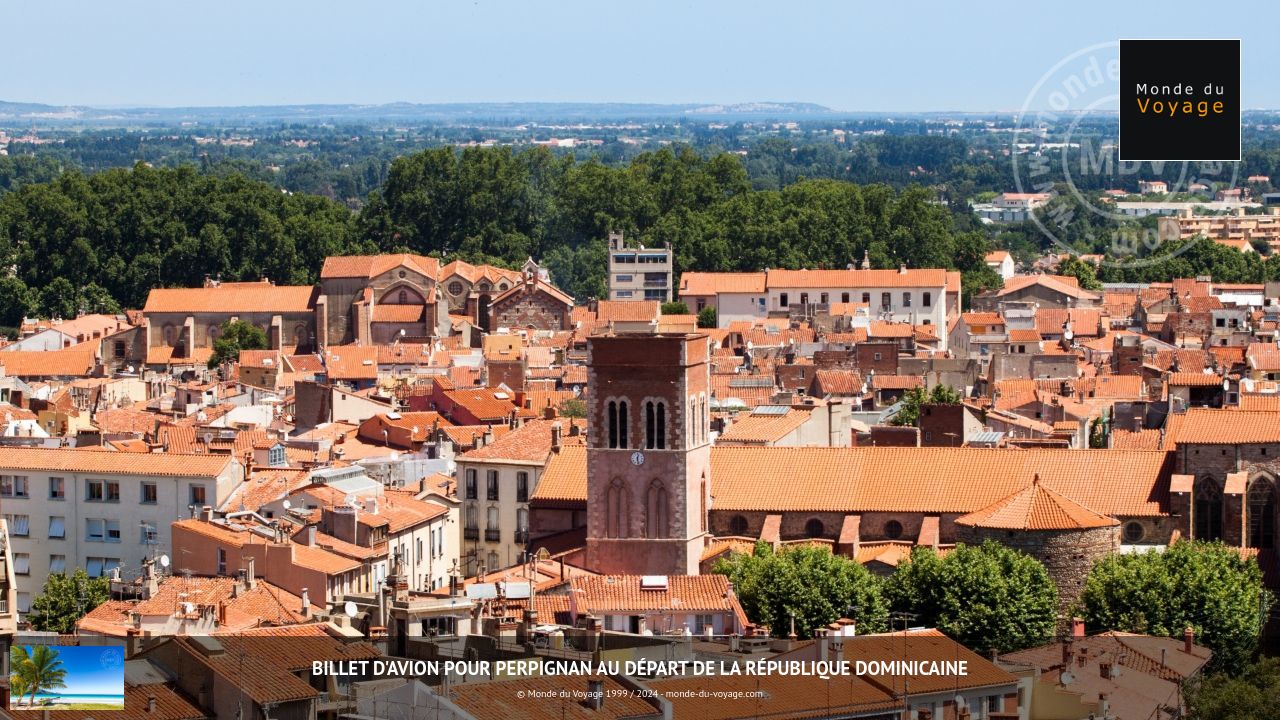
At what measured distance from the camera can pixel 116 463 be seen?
45906 millimetres

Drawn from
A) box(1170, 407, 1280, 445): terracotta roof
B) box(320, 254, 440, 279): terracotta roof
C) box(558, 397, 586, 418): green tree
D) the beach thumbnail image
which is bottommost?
box(320, 254, 440, 279): terracotta roof

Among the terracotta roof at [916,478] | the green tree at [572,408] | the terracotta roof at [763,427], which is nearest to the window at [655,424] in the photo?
the terracotta roof at [916,478]

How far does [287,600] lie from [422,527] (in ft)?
26.6

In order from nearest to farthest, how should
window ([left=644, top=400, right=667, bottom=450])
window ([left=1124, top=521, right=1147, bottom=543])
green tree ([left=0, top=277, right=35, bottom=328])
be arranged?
window ([left=1124, top=521, right=1147, bottom=543])
window ([left=644, top=400, right=667, bottom=450])
green tree ([left=0, top=277, right=35, bottom=328])

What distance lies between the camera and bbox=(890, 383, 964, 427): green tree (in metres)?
57.0

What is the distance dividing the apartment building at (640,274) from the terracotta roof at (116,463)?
61590 millimetres

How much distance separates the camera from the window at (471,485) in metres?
47.8

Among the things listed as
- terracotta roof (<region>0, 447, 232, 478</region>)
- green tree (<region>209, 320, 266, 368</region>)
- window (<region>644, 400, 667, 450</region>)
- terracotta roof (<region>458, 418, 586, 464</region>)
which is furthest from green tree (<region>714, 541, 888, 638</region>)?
green tree (<region>209, 320, 266, 368</region>)

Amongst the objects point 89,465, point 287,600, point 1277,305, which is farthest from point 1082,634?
point 1277,305

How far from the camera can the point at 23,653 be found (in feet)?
76.0

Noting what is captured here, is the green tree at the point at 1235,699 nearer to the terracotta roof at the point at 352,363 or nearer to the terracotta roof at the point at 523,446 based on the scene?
the terracotta roof at the point at 523,446

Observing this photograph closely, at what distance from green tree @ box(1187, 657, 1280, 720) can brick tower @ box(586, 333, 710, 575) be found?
39.6 ft

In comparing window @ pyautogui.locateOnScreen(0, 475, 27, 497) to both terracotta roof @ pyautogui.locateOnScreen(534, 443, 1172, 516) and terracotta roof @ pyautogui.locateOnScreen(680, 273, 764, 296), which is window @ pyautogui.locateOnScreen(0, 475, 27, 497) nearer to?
terracotta roof @ pyautogui.locateOnScreen(534, 443, 1172, 516)

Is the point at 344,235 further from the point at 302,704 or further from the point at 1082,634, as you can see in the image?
the point at 302,704
